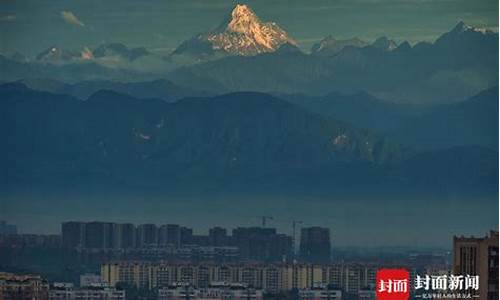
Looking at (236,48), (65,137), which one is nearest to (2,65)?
(65,137)

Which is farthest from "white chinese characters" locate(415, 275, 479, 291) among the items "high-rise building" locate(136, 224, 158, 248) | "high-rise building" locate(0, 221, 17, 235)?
"high-rise building" locate(0, 221, 17, 235)

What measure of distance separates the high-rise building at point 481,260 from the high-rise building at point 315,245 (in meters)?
0.59

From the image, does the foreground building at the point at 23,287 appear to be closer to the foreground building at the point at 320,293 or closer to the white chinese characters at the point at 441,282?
the foreground building at the point at 320,293

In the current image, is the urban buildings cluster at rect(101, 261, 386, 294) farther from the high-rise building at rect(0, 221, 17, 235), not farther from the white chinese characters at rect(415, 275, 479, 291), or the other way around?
the high-rise building at rect(0, 221, 17, 235)

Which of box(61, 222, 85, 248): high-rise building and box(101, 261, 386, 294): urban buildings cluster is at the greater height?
box(61, 222, 85, 248): high-rise building

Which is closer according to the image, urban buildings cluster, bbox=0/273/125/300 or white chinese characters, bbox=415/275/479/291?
urban buildings cluster, bbox=0/273/125/300

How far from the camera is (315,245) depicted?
10.3 m

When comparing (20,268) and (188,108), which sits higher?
(188,108)

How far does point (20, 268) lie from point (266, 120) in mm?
1311

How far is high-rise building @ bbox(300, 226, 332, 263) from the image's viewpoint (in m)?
10.2

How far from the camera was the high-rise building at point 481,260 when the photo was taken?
33.6 ft

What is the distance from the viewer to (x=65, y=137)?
10328mm

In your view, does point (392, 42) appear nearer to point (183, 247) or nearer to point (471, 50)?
point (471, 50)

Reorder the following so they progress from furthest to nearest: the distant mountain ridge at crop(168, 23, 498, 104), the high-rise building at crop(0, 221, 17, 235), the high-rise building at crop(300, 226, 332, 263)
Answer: the distant mountain ridge at crop(168, 23, 498, 104)
the high-rise building at crop(300, 226, 332, 263)
the high-rise building at crop(0, 221, 17, 235)
